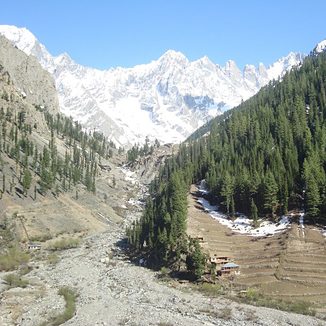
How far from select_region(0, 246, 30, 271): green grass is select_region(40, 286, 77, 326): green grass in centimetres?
2461

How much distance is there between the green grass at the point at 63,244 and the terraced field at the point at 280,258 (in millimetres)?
41059

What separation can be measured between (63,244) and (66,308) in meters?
63.1

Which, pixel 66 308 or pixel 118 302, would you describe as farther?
pixel 118 302

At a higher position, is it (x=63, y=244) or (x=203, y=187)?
(x=203, y=187)

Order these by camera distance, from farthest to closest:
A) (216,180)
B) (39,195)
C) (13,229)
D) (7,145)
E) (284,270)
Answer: (7,145) → (39,195) → (216,180) → (13,229) → (284,270)

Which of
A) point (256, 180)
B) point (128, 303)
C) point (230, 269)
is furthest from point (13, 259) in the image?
point (256, 180)

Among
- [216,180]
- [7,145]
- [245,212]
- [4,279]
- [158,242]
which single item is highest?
[7,145]

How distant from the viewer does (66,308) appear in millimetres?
71625

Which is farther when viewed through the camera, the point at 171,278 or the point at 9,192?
the point at 9,192

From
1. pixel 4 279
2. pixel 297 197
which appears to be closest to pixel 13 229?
pixel 4 279

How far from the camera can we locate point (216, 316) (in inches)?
2601

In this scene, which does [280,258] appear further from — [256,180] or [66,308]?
[66,308]

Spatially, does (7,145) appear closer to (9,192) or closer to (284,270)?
(9,192)

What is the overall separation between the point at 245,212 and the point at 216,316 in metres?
58.0
